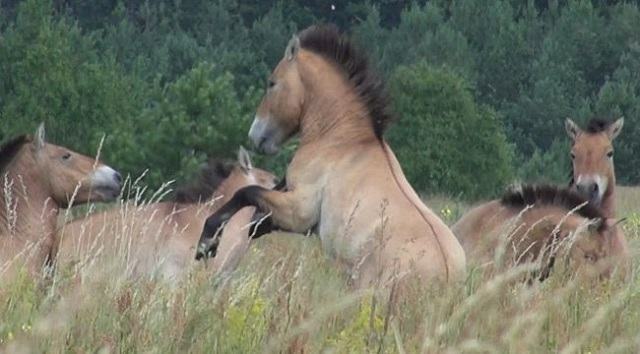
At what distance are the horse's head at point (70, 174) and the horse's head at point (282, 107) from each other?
58.7 inches

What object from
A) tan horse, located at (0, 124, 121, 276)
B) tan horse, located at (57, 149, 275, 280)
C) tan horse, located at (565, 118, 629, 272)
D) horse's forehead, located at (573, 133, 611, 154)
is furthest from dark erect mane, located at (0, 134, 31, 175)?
horse's forehead, located at (573, 133, 611, 154)

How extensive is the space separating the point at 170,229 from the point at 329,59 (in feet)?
7.53

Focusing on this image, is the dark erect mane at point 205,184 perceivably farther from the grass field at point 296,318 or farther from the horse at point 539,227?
the grass field at point 296,318

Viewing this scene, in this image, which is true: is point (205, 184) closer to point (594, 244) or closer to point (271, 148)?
point (271, 148)

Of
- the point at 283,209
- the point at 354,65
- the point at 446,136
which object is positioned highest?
the point at 354,65

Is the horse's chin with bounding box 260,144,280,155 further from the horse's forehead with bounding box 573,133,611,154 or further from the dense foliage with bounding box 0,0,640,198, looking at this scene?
the dense foliage with bounding box 0,0,640,198

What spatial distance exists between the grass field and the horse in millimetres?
1862

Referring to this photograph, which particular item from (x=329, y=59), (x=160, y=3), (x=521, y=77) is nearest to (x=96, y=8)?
(x=160, y=3)

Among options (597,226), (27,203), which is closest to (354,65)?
(597,226)

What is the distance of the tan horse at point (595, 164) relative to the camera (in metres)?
12.6

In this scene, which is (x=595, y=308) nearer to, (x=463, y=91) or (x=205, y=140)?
(x=205, y=140)

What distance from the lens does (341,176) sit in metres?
8.99

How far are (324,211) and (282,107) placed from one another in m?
1.00

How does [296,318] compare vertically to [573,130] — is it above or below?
above
